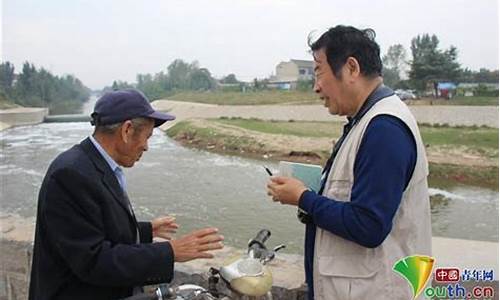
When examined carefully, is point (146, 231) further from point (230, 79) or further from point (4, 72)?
point (230, 79)

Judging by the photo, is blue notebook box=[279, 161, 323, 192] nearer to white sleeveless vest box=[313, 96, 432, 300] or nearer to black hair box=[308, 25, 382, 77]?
white sleeveless vest box=[313, 96, 432, 300]

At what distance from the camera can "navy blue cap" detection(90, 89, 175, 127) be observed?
55.4 inches

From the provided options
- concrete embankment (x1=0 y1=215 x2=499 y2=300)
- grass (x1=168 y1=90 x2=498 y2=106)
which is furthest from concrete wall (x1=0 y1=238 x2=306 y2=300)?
grass (x1=168 y1=90 x2=498 y2=106)

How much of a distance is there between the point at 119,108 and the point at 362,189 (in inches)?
29.7

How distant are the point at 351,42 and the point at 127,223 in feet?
2.89

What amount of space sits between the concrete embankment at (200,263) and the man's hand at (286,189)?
683 mm

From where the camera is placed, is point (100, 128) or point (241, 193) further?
point (241, 193)

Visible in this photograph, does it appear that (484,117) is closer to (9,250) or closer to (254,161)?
(254,161)

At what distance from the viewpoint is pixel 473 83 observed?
1145 inches

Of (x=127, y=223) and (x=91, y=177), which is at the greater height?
(x=91, y=177)

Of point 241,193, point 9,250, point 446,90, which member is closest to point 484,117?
point 446,90

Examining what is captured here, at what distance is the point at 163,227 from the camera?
70.5 inches

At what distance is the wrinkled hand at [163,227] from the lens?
177 centimetres

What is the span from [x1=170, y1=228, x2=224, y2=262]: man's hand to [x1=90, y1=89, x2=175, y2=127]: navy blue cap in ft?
1.29
